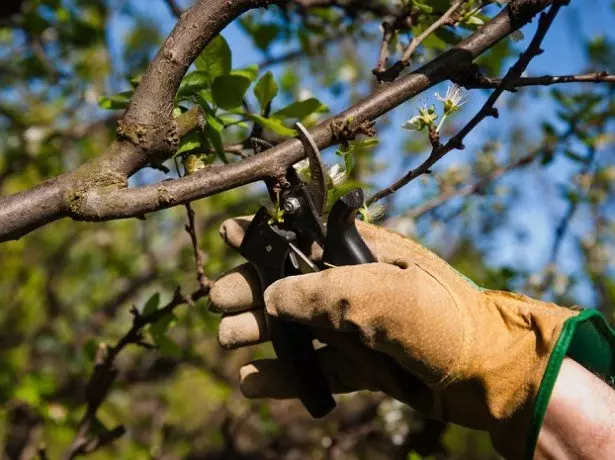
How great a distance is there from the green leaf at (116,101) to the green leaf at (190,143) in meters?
0.14

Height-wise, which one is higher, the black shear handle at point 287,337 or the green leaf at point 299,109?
the green leaf at point 299,109

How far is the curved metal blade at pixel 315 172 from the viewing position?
3.99 feet

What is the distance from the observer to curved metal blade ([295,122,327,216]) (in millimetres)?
1216

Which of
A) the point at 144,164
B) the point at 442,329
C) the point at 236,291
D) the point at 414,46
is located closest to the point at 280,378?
the point at 236,291

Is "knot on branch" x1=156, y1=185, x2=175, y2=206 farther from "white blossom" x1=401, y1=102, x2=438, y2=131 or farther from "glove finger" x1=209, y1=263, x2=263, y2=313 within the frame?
"white blossom" x1=401, y1=102, x2=438, y2=131

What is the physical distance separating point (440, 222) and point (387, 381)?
2.38 meters

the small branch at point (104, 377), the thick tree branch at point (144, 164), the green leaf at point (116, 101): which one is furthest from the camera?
the small branch at point (104, 377)

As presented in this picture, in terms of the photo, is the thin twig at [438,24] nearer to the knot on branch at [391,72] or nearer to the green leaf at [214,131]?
the knot on branch at [391,72]

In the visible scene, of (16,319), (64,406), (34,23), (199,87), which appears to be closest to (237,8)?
(199,87)

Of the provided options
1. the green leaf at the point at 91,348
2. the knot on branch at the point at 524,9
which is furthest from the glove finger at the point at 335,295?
the green leaf at the point at 91,348

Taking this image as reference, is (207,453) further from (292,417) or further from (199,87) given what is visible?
(199,87)

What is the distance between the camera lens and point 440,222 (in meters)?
3.67

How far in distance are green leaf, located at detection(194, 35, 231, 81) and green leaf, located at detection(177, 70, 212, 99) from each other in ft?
0.05

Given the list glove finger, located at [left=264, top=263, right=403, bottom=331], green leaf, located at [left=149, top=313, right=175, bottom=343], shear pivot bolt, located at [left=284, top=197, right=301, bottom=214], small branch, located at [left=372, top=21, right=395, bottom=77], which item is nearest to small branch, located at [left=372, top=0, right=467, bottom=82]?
small branch, located at [left=372, top=21, right=395, bottom=77]
